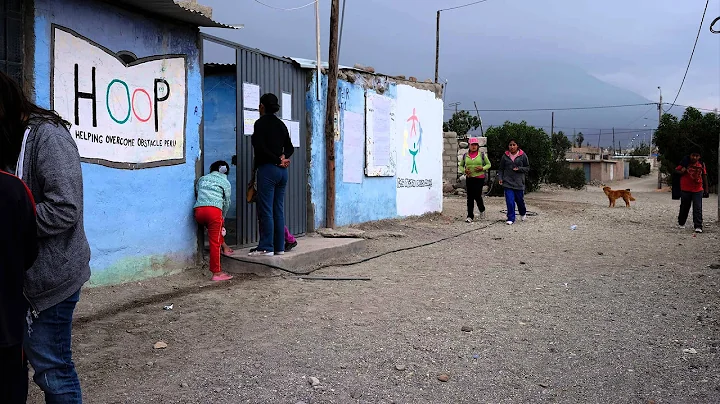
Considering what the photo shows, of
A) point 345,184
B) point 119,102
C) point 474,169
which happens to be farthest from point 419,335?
point 474,169

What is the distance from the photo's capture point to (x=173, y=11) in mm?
6234

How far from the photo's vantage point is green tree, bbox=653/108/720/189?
26.6m

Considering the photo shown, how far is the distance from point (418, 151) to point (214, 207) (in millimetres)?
7274

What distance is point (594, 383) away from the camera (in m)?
3.76

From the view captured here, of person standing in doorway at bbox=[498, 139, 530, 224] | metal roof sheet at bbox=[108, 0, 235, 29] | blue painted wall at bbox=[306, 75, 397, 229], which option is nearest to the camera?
metal roof sheet at bbox=[108, 0, 235, 29]

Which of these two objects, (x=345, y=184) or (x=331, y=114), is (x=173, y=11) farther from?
(x=345, y=184)

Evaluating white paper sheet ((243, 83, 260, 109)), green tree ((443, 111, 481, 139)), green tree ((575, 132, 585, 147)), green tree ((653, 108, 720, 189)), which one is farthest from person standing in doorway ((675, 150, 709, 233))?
green tree ((575, 132, 585, 147))

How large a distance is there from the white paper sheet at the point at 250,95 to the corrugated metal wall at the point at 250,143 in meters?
0.04

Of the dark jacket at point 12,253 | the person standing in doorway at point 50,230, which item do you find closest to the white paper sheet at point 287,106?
the person standing in doorway at point 50,230

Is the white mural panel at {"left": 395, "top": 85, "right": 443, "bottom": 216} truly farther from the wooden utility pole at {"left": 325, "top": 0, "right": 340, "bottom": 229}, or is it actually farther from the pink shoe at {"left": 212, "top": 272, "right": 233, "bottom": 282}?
the pink shoe at {"left": 212, "top": 272, "right": 233, "bottom": 282}

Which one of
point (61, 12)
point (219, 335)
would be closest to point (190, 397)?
point (219, 335)

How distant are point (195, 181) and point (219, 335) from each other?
2.76m

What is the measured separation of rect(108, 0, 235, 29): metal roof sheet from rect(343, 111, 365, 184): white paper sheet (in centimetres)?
411

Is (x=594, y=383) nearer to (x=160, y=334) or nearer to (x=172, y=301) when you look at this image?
(x=160, y=334)
